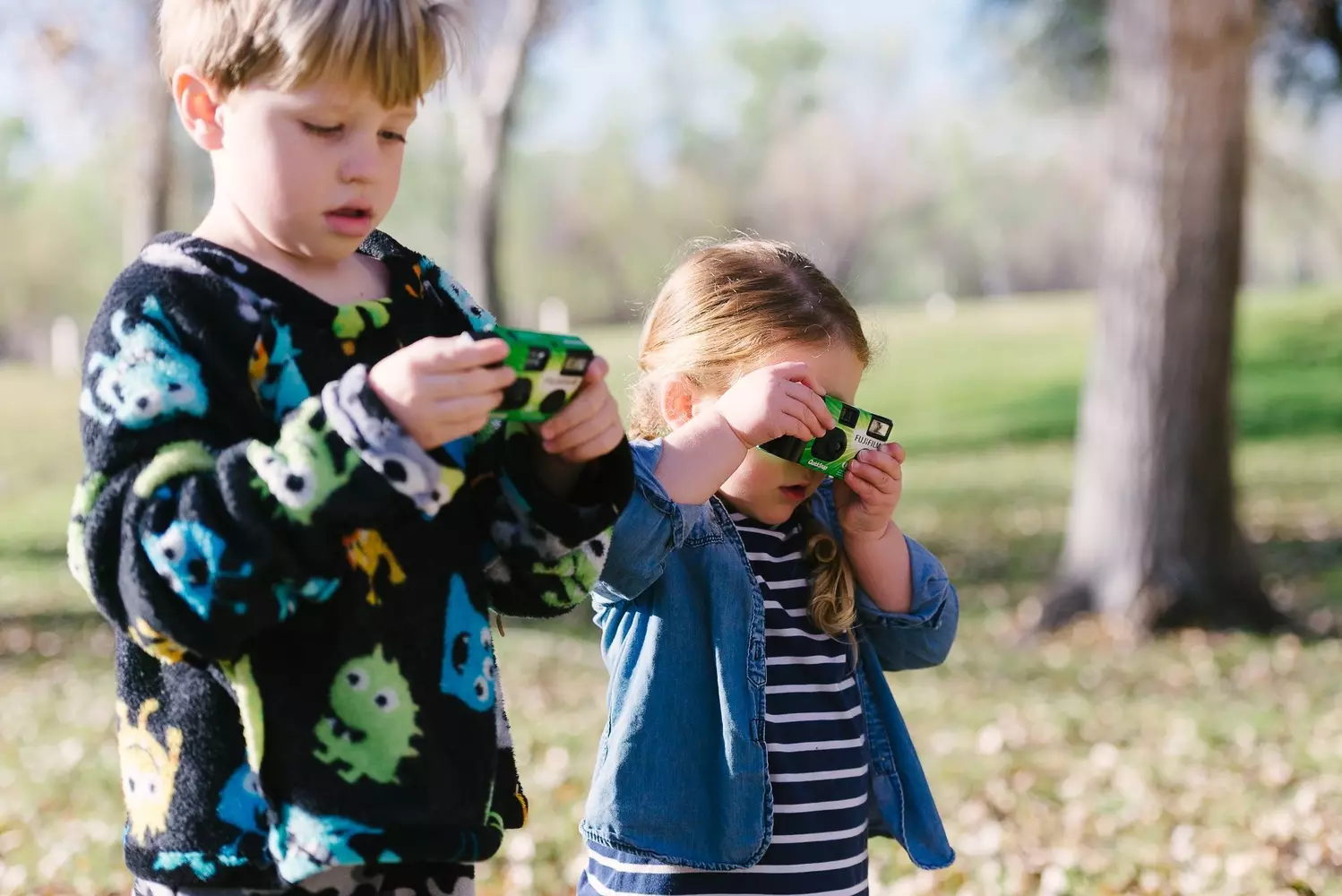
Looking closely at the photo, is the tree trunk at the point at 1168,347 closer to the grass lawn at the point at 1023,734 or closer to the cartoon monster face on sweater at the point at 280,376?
the grass lawn at the point at 1023,734

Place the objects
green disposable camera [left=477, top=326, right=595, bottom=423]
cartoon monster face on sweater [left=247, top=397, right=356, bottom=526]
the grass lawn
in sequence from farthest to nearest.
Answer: the grass lawn, green disposable camera [left=477, top=326, right=595, bottom=423], cartoon monster face on sweater [left=247, top=397, right=356, bottom=526]

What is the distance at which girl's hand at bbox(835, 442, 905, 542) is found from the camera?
7.68 ft

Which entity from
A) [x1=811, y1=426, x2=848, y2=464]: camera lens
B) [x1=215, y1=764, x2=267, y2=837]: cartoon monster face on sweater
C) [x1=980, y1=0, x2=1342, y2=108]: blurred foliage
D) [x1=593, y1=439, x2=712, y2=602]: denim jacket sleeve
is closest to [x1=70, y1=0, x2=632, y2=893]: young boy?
[x1=215, y1=764, x2=267, y2=837]: cartoon monster face on sweater

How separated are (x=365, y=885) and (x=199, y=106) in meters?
0.96

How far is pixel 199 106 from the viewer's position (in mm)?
1731

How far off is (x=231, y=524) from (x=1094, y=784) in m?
4.42

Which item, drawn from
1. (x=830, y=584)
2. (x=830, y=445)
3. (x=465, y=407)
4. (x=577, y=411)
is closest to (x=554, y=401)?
(x=577, y=411)

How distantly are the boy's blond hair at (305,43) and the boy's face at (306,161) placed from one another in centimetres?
2

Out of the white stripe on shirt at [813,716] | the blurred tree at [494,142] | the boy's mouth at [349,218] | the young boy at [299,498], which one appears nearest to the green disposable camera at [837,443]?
the white stripe on shirt at [813,716]

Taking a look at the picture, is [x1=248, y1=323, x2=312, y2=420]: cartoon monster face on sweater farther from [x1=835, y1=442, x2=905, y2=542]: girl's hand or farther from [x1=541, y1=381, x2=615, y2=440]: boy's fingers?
[x1=835, y1=442, x2=905, y2=542]: girl's hand

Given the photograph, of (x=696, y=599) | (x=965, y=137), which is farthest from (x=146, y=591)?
(x=965, y=137)

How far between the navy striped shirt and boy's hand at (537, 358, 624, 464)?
73 centimetres

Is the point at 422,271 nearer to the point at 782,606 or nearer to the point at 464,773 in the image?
the point at 464,773

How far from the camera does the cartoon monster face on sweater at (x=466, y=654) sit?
5.58 ft
